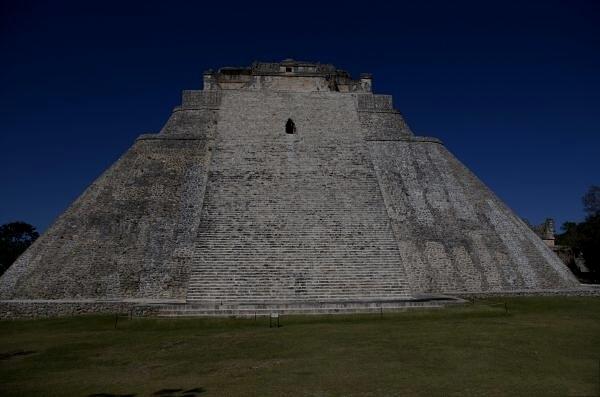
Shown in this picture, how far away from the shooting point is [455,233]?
1579 cm

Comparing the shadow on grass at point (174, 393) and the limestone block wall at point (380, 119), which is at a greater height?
the limestone block wall at point (380, 119)

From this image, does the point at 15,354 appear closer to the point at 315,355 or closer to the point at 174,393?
the point at 174,393

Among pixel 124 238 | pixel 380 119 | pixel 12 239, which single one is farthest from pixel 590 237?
pixel 12 239

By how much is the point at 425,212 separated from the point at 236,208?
20.1 ft

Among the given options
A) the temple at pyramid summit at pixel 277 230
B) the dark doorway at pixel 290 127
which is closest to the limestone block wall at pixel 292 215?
the temple at pyramid summit at pixel 277 230

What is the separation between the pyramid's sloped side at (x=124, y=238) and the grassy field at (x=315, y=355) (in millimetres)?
1718

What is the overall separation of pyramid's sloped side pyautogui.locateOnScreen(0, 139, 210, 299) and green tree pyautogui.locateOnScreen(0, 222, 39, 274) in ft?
72.1

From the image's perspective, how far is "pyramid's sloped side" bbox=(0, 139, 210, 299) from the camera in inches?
529

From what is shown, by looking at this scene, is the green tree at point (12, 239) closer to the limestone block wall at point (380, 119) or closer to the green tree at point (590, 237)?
the limestone block wall at point (380, 119)

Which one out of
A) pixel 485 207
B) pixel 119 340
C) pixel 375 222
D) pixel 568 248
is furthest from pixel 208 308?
pixel 568 248

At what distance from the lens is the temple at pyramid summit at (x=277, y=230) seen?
13.3m

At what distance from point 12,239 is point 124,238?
2566 centimetres

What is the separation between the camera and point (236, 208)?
51.9 feet

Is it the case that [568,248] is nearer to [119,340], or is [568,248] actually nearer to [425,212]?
Answer: [425,212]
